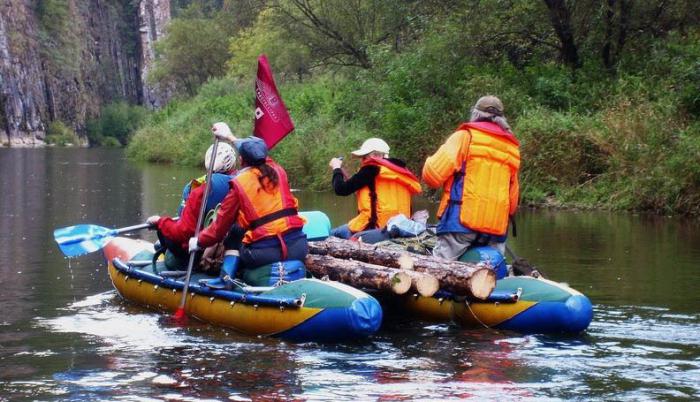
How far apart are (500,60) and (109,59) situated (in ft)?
307

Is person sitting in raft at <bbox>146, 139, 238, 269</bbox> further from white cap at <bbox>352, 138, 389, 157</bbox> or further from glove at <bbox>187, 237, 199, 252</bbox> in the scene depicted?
white cap at <bbox>352, 138, 389, 157</bbox>

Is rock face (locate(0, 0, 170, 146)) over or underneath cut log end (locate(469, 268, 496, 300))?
over

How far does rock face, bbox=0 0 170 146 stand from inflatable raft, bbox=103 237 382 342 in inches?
2933

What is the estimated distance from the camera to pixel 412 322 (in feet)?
33.0

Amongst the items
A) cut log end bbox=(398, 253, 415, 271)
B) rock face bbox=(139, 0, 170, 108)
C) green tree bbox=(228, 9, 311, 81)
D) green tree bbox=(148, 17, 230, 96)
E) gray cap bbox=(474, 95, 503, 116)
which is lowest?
cut log end bbox=(398, 253, 415, 271)

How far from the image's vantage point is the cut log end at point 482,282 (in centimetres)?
922

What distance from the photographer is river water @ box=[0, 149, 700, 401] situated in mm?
7598

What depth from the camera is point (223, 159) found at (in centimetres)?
1027

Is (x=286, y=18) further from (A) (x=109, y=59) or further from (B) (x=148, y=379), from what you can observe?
(A) (x=109, y=59)

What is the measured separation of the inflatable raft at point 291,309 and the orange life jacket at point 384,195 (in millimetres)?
1930

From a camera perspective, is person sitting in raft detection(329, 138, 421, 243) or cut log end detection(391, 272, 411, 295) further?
person sitting in raft detection(329, 138, 421, 243)

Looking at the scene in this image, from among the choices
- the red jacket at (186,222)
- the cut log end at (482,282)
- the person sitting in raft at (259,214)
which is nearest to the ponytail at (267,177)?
the person sitting in raft at (259,214)

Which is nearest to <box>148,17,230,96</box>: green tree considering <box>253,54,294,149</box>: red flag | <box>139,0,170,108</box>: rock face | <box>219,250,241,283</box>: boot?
<box>139,0,170,108</box>: rock face

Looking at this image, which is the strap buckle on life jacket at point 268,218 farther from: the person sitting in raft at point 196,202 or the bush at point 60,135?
the bush at point 60,135
